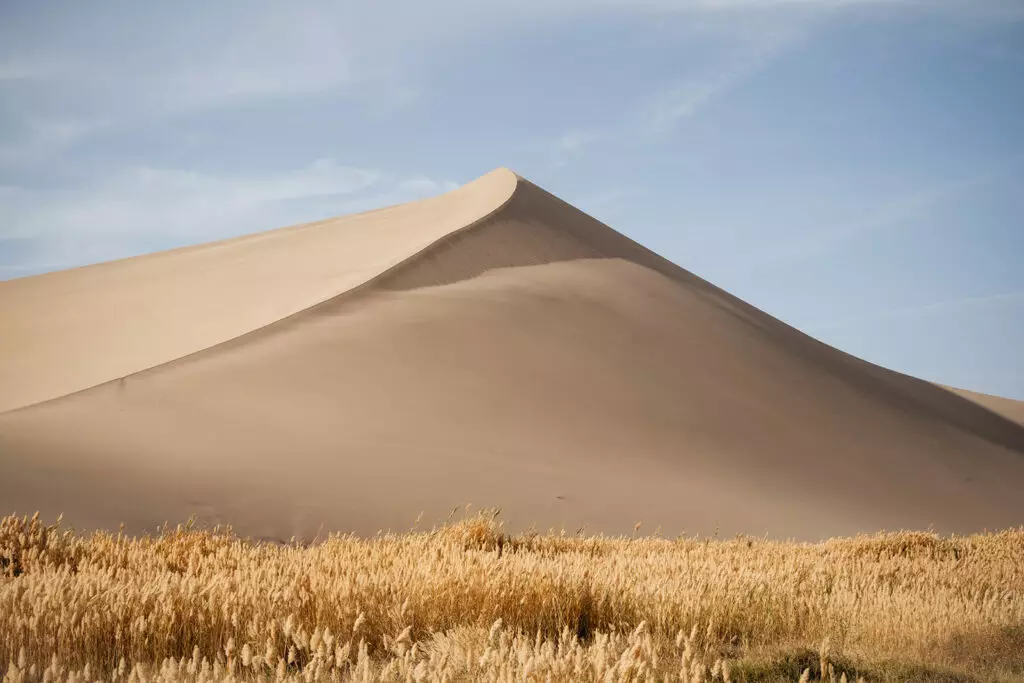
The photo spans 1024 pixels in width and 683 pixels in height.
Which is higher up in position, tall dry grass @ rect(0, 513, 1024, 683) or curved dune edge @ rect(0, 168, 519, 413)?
curved dune edge @ rect(0, 168, 519, 413)

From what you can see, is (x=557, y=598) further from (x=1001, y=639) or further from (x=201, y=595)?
(x=1001, y=639)

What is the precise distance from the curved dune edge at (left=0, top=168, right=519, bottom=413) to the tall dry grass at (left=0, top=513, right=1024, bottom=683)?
15502mm

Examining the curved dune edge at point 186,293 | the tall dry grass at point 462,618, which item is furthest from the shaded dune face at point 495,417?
the tall dry grass at point 462,618

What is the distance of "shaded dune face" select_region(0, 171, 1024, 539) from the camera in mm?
14531

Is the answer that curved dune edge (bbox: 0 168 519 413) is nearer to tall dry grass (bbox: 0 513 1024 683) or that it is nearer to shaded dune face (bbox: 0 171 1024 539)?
shaded dune face (bbox: 0 171 1024 539)

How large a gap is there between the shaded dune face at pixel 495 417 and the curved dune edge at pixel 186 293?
0.26 metres

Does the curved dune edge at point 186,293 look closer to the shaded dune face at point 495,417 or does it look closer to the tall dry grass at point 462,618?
the shaded dune face at point 495,417

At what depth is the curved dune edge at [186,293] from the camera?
78.7 ft

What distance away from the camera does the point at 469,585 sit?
15.9 feet

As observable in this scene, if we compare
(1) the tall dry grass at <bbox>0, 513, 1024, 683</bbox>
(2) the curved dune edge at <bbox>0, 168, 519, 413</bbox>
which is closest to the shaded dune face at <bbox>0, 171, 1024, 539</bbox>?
(2) the curved dune edge at <bbox>0, 168, 519, 413</bbox>

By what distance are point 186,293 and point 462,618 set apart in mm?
28378

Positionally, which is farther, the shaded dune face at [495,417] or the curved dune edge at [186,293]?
the curved dune edge at [186,293]

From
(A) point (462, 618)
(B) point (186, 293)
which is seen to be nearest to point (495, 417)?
(A) point (462, 618)

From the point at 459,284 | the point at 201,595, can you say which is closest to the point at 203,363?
the point at 459,284
